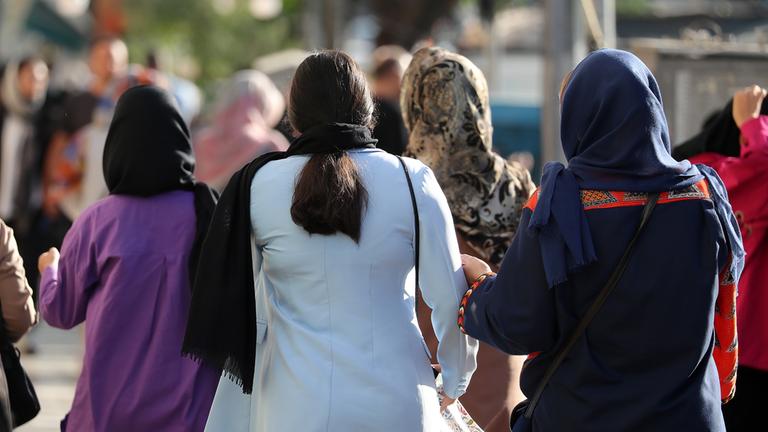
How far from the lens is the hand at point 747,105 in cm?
519

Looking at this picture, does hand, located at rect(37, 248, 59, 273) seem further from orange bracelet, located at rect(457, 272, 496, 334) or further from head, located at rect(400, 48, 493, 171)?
orange bracelet, located at rect(457, 272, 496, 334)

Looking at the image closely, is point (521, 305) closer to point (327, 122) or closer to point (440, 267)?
point (440, 267)

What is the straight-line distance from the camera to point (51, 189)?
32.8ft

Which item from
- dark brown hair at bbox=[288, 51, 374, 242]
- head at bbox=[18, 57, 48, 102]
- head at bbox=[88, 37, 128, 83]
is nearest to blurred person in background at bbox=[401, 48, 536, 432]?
dark brown hair at bbox=[288, 51, 374, 242]

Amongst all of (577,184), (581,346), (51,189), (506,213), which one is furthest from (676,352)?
(51,189)

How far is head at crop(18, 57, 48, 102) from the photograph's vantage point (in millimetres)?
10812

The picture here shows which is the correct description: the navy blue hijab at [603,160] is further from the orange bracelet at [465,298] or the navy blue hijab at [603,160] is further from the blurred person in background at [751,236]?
the blurred person in background at [751,236]

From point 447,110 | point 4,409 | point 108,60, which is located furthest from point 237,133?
point 4,409

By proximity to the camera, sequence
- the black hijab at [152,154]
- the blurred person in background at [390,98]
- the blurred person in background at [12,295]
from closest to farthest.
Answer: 1. the blurred person in background at [12,295]
2. the black hijab at [152,154]
3. the blurred person in background at [390,98]

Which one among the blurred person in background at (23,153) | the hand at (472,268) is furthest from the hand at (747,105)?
the blurred person in background at (23,153)

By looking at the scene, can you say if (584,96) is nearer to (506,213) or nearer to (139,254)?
(506,213)

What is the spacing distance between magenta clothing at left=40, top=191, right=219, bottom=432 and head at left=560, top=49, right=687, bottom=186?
1.59 meters

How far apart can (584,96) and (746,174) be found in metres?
1.79

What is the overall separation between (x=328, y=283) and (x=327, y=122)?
0.45m
